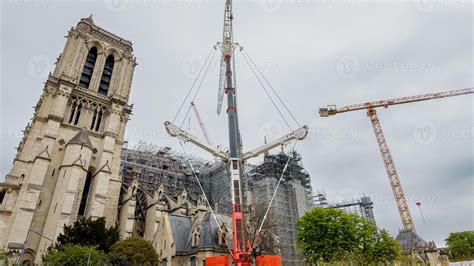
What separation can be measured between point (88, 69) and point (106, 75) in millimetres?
2726

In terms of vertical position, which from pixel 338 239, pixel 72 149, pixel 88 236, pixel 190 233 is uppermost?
pixel 72 149

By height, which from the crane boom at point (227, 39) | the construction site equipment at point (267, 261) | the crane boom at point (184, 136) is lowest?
the construction site equipment at point (267, 261)

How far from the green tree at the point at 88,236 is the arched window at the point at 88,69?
24.7 metres

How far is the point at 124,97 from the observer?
43.9 m

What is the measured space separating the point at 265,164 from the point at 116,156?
25398 mm

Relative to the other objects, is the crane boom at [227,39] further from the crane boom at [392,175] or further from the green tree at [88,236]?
the crane boom at [392,175]

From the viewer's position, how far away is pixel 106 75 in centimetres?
4562

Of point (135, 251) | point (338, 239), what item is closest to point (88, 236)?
point (135, 251)

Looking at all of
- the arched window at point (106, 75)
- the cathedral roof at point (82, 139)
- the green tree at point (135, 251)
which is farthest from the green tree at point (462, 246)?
the arched window at point (106, 75)

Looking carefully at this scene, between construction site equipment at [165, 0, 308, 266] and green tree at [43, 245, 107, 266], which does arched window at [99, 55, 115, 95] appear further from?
green tree at [43, 245, 107, 266]

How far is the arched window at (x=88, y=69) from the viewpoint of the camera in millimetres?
42713

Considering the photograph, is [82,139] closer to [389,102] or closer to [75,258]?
[75,258]

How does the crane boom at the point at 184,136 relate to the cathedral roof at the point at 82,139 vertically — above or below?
below

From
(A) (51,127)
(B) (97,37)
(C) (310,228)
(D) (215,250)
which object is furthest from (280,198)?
(B) (97,37)
